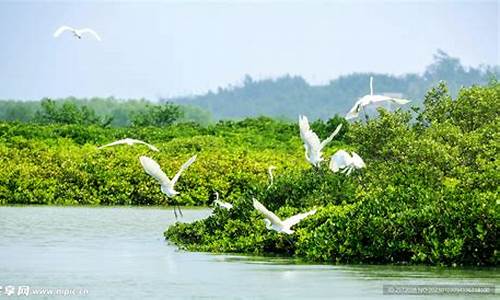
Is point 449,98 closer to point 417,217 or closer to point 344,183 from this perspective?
point 344,183

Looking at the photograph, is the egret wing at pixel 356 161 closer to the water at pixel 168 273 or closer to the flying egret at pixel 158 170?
the water at pixel 168 273

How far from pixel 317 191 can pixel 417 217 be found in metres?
1.96

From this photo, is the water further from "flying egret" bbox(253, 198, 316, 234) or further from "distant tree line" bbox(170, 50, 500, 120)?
"distant tree line" bbox(170, 50, 500, 120)

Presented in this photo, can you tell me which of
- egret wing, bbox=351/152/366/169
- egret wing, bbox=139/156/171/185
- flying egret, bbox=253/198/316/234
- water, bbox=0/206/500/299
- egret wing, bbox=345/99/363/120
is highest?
egret wing, bbox=345/99/363/120

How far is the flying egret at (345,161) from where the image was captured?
56.3 ft

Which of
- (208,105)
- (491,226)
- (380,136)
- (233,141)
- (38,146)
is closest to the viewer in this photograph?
(491,226)

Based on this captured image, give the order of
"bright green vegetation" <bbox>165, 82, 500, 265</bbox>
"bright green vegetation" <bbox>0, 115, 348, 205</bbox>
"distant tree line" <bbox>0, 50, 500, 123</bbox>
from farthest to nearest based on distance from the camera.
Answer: "distant tree line" <bbox>0, 50, 500, 123</bbox> → "bright green vegetation" <bbox>0, 115, 348, 205</bbox> → "bright green vegetation" <bbox>165, 82, 500, 265</bbox>

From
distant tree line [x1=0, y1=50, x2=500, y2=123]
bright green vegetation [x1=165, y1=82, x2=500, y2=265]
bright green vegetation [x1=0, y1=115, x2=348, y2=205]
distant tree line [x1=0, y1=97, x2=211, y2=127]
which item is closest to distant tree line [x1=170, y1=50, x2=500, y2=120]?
distant tree line [x1=0, y1=50, x2=500, y2=123]

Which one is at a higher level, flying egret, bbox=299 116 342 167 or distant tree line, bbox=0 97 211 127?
distant tree line, bbox=0 97 211 127

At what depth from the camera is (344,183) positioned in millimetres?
17484

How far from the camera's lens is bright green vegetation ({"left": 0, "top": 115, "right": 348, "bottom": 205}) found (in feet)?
86.5

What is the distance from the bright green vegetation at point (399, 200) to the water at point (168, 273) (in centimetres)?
33

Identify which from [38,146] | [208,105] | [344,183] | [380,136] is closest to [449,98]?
[380,136]

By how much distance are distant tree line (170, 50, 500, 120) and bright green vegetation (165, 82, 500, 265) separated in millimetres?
80937
